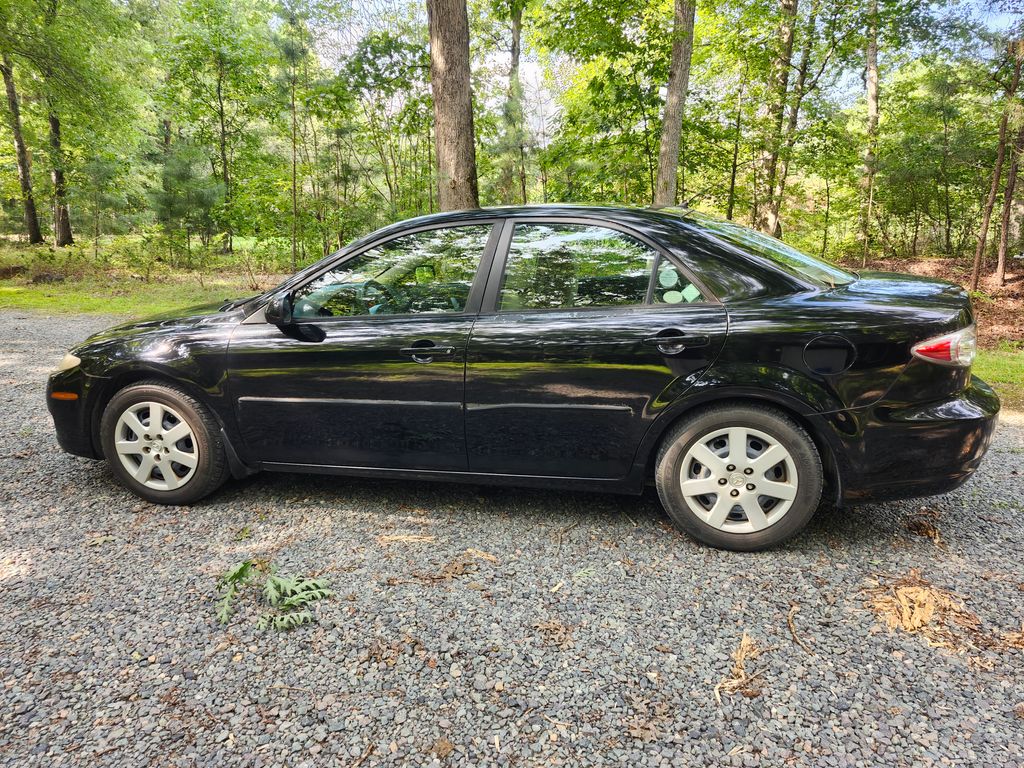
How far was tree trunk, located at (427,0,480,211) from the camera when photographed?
258 inches

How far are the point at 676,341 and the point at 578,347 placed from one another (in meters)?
0.45

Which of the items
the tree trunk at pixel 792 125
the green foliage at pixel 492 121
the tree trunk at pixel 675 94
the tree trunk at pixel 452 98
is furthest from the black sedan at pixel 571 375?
the tree trunk at pixel 792 125

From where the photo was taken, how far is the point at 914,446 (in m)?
2.61

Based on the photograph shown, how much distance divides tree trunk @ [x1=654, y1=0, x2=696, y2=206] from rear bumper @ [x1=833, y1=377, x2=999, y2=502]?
22.8ft

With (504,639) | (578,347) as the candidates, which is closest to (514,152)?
(578,347)

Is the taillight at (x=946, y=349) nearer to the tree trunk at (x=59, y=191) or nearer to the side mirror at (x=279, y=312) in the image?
the side mirror at (x=279, y=312)

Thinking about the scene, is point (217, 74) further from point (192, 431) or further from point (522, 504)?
point (522, 504)

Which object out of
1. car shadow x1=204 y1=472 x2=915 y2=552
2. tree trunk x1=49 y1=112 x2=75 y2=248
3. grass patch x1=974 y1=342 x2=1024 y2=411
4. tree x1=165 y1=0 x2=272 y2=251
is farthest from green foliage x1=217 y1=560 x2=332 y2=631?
tree trunk x1=49 y1=112 x2=75 y2=248

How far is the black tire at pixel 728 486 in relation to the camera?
269cm

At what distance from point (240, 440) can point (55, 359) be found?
5886 millimetres

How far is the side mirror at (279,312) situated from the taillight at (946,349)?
2954mm

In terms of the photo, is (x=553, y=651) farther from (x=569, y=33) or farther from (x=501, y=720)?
(x=569, y=33)

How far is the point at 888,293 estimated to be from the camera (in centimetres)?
278

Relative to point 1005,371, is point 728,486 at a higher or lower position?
higher
